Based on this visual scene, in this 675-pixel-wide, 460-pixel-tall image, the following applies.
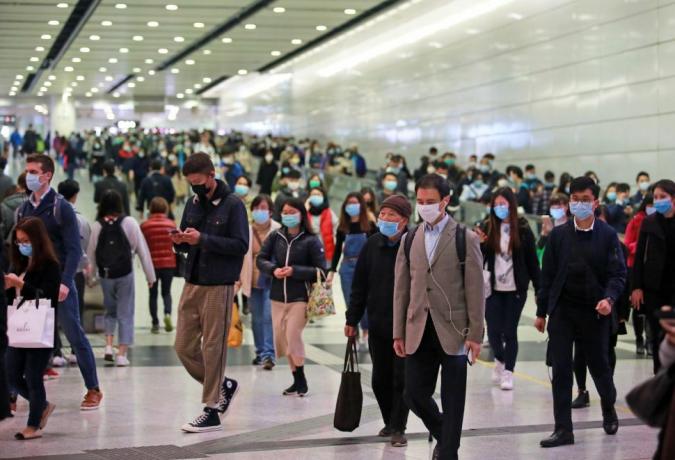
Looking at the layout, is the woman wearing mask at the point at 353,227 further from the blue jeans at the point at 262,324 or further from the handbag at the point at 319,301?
the handbag at the point at 319,301

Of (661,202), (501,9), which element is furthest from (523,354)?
(501,9)

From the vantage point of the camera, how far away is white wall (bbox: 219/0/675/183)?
25672 mm

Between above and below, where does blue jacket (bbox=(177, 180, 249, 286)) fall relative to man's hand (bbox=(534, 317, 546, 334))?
above

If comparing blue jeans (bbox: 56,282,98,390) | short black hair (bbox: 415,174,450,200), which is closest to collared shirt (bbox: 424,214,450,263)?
short black hair (bbox: 415,174,450,200)

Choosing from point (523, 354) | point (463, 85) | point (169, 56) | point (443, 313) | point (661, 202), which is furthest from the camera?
point (169, 56)

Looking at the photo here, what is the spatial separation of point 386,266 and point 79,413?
291cm

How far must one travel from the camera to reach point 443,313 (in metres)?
7.48

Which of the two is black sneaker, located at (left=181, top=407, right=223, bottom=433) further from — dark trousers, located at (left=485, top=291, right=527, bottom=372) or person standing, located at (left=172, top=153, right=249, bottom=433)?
dark trousers, located at (left=485, top=291, right=527, bottom=372)

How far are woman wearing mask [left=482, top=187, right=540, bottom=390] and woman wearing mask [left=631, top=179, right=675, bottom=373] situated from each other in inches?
74.6

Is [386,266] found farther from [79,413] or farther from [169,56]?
[169,56]

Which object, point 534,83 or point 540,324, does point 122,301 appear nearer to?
point 540,324

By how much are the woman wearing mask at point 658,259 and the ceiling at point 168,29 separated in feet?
72.2

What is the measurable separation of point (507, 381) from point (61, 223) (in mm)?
4478

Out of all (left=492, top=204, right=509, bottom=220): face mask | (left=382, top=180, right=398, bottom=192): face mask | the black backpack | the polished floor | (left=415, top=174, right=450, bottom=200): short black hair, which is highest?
(left=382, top=180, right=398, bottom=192): face mask
